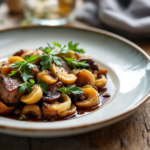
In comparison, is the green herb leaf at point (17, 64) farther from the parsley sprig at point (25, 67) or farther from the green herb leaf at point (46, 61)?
the green herb leaf at point (46, 61)

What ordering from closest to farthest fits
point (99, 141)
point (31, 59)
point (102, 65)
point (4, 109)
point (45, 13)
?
point (99, 141) → point (4, 109) → point (31, 59) → point (102, 65) → point (45, 13)

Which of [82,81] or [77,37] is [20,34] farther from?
[82,81]

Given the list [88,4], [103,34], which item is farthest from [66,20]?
[103,34]

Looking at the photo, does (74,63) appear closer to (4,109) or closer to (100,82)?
(100,82)

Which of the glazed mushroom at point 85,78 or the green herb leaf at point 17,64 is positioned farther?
the glazed mushroom at point 85,78

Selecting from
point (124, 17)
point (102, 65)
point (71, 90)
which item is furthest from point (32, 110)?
point (124, 17)

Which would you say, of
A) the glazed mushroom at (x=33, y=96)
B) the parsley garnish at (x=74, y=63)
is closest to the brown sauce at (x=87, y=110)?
the glazed mushroom at (x=33, y=96)
